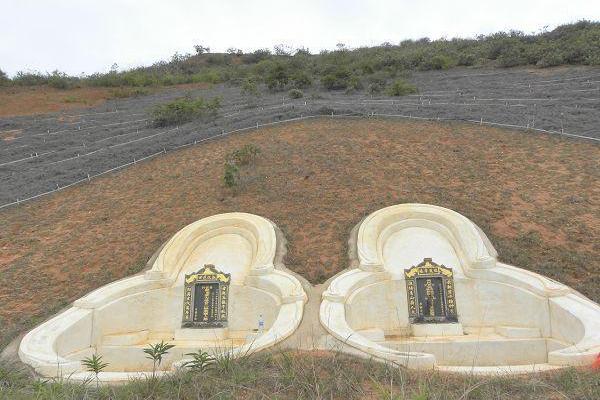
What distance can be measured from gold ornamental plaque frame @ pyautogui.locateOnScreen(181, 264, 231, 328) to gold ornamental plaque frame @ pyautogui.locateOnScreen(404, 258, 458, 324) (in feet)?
15.6

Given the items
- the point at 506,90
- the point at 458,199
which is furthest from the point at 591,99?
the point at 458,199

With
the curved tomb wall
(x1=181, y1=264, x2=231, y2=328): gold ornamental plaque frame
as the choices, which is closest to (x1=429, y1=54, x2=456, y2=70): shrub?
the curved tomb wall

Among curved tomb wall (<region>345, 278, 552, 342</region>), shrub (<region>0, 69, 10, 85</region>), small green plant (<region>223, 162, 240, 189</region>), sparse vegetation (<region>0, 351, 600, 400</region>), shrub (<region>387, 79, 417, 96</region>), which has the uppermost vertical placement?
shrub (<region>0, 69, 10, 85</region>)

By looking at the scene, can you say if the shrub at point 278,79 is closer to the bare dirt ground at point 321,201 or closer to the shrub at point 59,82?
the bare dirt ground at point 321,201

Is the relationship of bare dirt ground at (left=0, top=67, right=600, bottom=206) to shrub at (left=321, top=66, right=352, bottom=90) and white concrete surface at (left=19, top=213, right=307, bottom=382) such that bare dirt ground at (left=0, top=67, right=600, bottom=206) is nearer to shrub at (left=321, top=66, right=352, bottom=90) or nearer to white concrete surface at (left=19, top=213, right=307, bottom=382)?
shrub at (left=321, top=66, right=352, bottom=90)

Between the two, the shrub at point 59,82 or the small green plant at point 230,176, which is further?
the shrub at point 59,82

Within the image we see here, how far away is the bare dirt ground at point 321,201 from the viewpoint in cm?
1204

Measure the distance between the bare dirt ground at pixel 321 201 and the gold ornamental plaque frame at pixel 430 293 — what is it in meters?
1.89

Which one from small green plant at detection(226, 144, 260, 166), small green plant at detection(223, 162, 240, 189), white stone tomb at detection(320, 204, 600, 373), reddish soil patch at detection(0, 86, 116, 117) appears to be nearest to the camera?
white stone tomb at detection(320, 204, 600, 373)

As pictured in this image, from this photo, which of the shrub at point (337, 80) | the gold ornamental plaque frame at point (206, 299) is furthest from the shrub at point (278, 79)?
the gold ornamental plaque frame at point (206, 299)

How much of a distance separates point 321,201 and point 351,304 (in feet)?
16.1

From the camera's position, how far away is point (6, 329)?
1023 centimetres

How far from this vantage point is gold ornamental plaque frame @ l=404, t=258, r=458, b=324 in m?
10.8

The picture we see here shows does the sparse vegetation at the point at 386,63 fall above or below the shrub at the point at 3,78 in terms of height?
below
